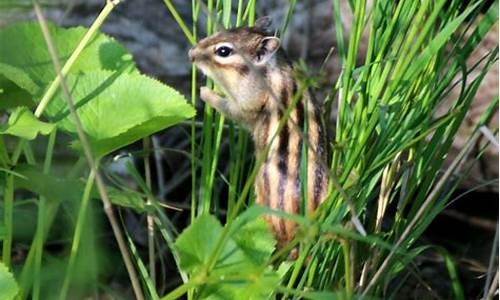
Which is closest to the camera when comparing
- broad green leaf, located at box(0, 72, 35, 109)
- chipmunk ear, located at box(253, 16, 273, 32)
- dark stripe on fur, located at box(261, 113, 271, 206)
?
broad green leaf, located at box(0, 72, 35, 109)

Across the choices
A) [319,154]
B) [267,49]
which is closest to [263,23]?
[267,49]

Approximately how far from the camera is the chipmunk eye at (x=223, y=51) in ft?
8.61

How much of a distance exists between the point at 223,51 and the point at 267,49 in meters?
0.11

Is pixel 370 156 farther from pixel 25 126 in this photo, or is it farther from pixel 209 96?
pixel 25 126

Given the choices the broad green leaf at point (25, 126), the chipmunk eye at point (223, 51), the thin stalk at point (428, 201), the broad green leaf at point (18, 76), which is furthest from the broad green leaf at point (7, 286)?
the chipmunk eye at point (223, 51)

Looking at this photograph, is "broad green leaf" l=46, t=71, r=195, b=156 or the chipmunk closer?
"broad green leaf" l=46, t=71, r=195, b=156

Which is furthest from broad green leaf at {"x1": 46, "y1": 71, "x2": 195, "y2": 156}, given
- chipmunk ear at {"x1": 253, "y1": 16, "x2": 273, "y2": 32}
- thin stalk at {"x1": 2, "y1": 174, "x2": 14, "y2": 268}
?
chipmunk ear at {"x1": 253, "y1": 16, "x2": 273, "y2": 32}

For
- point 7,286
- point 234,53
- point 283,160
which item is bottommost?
point 7,286

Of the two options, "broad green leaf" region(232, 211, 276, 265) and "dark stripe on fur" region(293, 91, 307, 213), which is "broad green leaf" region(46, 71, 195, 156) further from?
"dark stripe on fur" region(293, 91, 307, 213)

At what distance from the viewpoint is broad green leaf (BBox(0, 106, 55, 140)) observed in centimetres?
205

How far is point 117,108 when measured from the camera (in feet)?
7.10

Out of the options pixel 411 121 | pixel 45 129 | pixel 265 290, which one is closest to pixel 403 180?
pixel 411 121

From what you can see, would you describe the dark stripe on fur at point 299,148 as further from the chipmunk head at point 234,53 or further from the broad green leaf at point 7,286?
the broad green leaf at point 7,286

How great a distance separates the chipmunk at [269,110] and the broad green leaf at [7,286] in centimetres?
70
